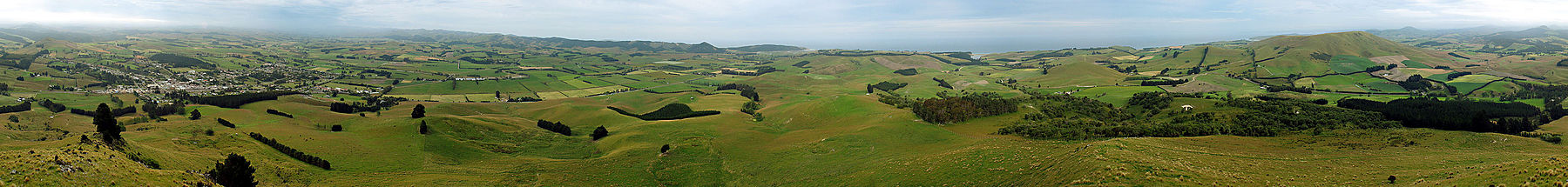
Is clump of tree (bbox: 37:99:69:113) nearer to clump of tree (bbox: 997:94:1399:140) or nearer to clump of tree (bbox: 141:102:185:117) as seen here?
clump of tree (bbox: 141:102:185:117)

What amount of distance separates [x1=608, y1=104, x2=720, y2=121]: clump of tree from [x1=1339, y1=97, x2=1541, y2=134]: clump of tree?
95649 millimetres

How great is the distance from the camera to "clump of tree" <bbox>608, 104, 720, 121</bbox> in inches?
4284

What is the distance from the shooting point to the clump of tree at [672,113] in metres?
109

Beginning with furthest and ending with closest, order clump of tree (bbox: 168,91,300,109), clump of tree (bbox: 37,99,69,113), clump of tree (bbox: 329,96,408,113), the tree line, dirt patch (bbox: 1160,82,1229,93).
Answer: dirt patch (bbox: 1160,82,1229,93)
clump of tree (bbox: 329,96,408,113)
clump of tree (bbox: 168,91,300,109)
clump of tree (bbox: 37,99,69,113)
the tree line

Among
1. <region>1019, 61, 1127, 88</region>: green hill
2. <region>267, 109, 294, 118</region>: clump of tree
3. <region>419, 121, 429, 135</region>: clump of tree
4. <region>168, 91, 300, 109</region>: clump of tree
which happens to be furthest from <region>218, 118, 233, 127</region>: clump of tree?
<region>1019, 61, 1127, 88</region>: green hill

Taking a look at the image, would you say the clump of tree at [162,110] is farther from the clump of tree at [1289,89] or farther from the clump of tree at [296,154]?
the clump of tree at [1289,89]

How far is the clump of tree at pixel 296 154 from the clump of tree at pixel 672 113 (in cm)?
5393

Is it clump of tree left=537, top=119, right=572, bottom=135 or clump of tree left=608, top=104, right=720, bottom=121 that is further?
clump of tree left=608, top=104, right=720, bottom=121

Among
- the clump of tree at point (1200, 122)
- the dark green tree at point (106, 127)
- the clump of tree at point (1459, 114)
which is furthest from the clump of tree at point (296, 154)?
the clump of tree at point (1459, 114)

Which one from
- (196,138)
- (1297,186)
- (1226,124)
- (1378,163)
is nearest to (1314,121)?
(1226,124)

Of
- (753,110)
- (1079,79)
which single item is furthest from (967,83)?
(753,110)

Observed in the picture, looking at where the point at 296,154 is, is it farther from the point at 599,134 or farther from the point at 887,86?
the point at 887,86

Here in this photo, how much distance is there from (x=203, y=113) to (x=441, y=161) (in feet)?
220

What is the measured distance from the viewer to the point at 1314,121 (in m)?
77.8
